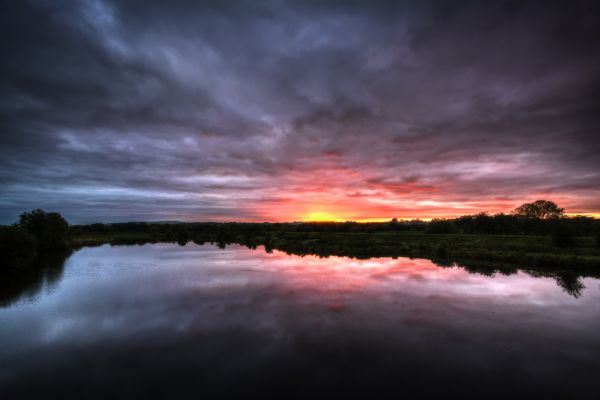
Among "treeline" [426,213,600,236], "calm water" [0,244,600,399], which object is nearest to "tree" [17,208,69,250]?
"calm water" [0,244,600,399]

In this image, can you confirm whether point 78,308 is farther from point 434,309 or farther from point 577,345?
point 577,345

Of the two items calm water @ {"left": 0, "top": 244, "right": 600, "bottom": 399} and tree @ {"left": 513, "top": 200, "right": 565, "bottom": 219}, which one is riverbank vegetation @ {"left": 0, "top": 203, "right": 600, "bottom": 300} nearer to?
calm water @ {"left": 0, "top": 244, "right": 600, "bottom": 399}

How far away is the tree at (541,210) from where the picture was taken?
8756 centimetres

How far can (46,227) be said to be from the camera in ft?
168

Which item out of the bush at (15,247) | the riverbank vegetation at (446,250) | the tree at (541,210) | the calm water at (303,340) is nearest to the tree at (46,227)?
the riverbank vegetation at (446,250)

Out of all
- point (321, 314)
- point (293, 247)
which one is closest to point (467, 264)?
point (321, 314)

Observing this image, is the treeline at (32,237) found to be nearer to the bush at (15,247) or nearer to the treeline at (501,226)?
the bush at (15,247)

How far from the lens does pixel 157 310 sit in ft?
58.1

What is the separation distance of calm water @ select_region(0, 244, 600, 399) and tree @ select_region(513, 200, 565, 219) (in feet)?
271

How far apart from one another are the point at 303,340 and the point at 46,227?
58.7 m

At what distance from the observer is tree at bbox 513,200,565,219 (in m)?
87.6

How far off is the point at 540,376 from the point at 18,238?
150ft

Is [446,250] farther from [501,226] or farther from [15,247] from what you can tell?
[15,247]

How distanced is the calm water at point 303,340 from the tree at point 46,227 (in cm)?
3554
